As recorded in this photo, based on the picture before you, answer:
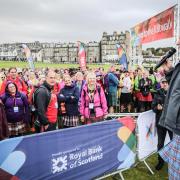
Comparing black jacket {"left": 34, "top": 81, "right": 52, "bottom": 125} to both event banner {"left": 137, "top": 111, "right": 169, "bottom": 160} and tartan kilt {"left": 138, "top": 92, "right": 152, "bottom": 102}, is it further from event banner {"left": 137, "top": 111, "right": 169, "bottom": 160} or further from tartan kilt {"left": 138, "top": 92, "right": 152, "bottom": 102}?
tartan kilt {"left": 138, "top": 92, "right": 152, "bottom": 102}

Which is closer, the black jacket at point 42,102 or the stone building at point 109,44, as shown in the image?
the black jacket at point 42,102

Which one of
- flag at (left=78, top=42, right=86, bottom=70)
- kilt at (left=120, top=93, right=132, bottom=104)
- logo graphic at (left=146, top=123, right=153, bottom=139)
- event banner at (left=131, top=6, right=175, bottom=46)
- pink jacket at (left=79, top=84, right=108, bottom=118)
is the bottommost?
kilt at (left=120, top=93, right=132, bottom=104)

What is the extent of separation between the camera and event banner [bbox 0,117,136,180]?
3.48 m

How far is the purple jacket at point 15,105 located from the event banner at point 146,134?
9.29 feet

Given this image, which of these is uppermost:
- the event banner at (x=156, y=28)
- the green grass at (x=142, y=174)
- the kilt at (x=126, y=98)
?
the event banner at (x=156, y=28)

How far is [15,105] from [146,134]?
117 inches

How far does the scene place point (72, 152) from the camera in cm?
Result: 412

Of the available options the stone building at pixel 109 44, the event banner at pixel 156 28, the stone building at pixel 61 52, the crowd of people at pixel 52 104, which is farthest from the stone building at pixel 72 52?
the crowd of people at pixel 52 104

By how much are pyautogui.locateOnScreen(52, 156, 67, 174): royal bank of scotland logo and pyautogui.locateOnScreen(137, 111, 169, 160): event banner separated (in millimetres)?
1673

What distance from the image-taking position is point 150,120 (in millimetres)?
5613

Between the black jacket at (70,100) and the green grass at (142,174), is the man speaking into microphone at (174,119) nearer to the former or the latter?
the green grass at (142,174)

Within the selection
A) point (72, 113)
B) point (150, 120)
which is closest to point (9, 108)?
point (72, 113)

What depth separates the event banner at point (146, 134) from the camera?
17.1 ft

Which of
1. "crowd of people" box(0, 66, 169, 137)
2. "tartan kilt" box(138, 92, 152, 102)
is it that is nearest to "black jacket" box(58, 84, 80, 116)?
"crowd of people" box(0, 66, 169, 137)
